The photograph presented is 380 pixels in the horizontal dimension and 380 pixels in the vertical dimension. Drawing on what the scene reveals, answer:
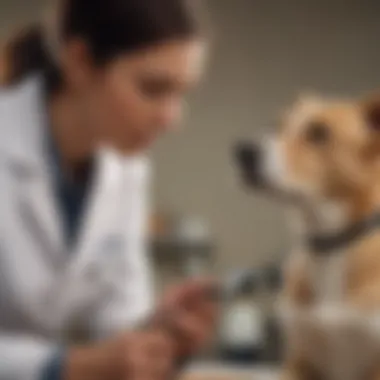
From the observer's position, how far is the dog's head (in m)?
1.19

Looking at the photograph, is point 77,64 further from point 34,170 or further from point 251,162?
point 251,162

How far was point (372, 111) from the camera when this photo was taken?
3.96 ft

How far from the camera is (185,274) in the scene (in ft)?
3.94

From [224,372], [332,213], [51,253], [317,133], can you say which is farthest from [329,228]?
[51,253]

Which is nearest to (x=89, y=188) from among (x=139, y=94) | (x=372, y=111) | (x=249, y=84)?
(x=139, y=94)

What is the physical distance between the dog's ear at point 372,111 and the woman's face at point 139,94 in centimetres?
23

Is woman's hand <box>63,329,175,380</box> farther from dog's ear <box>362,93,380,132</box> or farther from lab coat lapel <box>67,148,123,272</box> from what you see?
dog's ear <box>362,93,380,132</box>

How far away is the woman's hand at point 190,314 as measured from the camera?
3.86 feet

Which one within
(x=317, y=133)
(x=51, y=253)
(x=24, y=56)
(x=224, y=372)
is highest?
(x=24, y=56)

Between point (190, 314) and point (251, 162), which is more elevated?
point (251, 162)

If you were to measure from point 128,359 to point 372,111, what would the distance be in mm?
455

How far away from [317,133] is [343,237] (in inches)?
5.6

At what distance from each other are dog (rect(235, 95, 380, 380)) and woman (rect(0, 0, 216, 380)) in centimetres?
13

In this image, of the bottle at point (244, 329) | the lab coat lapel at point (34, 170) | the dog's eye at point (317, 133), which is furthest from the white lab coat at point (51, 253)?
the dog's eye at point (317, 133)
